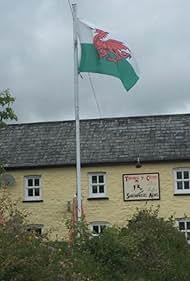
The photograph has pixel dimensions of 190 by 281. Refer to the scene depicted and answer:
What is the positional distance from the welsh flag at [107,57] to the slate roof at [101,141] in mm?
14719

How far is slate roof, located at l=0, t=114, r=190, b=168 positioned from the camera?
3297 cm

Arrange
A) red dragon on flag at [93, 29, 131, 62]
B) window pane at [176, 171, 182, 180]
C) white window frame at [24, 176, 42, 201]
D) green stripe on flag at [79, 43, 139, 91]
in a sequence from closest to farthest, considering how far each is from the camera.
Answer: green stripe on flag at [79, 43, 139, 91] → red dragon on flag at [93, 29, 131, 62] → window pane at [176, 171, 182, 180] → white window frame at [24, 176, 42, 201]

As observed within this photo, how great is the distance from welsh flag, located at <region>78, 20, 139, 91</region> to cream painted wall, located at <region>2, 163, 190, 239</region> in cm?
1486

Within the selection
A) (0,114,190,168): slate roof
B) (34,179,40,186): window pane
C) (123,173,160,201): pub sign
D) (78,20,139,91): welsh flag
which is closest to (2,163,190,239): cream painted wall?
(123,173,160,201): pub sign

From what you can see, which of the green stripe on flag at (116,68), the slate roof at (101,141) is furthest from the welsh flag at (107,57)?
the slate roof at (101,141)

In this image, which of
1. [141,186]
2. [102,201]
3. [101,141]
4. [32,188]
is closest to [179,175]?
[141,186]

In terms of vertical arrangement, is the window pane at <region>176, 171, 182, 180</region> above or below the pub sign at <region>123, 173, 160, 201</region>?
above

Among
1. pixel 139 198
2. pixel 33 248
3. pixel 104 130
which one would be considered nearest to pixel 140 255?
pixel 33 248

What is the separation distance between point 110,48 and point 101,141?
16.3 m

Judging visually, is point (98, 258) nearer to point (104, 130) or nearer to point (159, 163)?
point (159, 163)

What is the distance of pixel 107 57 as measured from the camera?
18000mm

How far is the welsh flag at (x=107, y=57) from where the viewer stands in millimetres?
17828

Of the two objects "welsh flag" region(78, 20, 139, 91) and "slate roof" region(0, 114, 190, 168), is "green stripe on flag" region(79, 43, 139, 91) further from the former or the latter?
"slate roof" region(0, 114, 190, 168)

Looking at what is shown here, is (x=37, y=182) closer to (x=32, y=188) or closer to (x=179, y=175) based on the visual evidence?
(x=32, y=188)
